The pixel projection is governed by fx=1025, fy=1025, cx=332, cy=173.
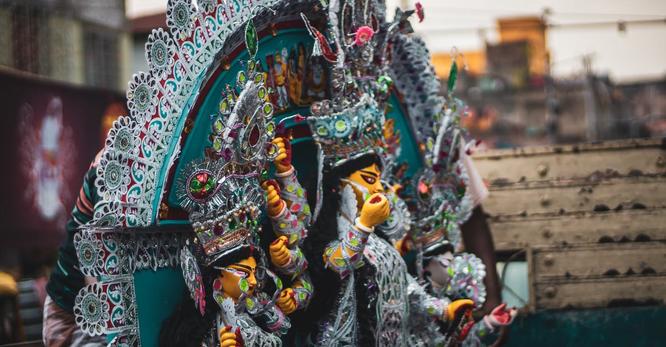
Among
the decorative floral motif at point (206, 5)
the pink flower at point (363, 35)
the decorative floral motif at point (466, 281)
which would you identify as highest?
the decorative floral motif at point (206, 5)

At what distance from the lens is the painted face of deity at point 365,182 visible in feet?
14.2

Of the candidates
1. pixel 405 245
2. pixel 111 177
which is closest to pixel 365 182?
pixel 405 245

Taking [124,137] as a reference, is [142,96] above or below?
above

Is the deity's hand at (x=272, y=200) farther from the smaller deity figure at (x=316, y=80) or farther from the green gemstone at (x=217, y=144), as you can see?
the smaller deity figure at (x=316, y=80)

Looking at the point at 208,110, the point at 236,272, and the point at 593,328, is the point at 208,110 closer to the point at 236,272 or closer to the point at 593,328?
the point at 236,272

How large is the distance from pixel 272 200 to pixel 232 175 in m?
0.29

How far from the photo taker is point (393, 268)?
14.5 feet

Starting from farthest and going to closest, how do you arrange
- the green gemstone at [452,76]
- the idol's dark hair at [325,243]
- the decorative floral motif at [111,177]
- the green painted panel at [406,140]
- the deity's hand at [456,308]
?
Result: the green painted panel at [406,140], the green gemstone at [452,76], the deity's hand at [456,308], the idol's dark hair at [325,243], the decorative floral motif at [111,177]

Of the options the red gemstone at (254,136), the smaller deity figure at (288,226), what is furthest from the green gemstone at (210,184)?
the smaller deity figure at (288,226)

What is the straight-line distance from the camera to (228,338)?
3.54 meters

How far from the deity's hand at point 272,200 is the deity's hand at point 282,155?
→ 12 cm

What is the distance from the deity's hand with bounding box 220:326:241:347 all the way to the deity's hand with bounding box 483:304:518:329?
5.93 ft

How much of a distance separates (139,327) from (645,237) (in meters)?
3.41

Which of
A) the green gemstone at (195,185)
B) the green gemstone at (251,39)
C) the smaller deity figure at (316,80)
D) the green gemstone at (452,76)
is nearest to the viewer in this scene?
the green gemstone at (195,185)
